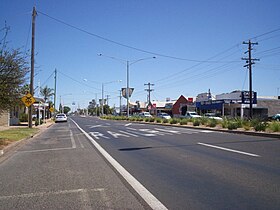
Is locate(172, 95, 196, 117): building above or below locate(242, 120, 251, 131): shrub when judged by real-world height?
above

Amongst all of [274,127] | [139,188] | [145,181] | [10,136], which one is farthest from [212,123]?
[139,188]

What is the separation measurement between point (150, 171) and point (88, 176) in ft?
5.56

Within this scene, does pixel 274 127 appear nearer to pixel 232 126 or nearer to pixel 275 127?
pixel 275 127

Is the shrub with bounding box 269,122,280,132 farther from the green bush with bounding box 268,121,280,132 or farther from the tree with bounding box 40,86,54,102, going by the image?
the tree with bounding box 40,86,54,102

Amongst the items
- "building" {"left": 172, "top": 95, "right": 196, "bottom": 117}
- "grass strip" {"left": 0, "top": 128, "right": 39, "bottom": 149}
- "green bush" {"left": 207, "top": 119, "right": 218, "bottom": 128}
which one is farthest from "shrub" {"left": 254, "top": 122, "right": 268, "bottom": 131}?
"building" {"left": 172, "top": 95, "right": 196, "bottom": 117}

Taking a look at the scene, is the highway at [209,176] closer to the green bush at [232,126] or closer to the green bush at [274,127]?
the green bush at [274,127]

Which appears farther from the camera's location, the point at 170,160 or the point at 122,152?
the point at 122,152

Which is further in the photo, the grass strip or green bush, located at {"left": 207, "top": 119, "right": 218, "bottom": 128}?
green bush, located at {"left": 207, "top": 119, "right": 218, "bottom": 128}

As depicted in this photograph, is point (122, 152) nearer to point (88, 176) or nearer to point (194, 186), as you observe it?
point (88, 176)

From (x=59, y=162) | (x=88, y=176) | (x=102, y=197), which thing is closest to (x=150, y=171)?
(x=88, y=176)

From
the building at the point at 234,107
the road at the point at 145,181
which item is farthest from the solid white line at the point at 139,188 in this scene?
the building at the point at 234,107

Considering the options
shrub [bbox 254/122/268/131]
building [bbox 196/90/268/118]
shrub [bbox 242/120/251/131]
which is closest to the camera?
shrub [bbox 254/122/268/131]

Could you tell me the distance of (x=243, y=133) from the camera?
2111 centimetres

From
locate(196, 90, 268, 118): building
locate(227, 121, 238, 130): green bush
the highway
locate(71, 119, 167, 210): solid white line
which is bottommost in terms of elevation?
locate(71, 119, 167, 210): solid white line
